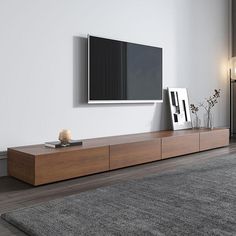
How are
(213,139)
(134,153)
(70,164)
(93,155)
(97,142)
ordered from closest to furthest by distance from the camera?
1. (70,164)
2. (93,155)
3. (97,142)
4. (134,153)
5. (213,139)

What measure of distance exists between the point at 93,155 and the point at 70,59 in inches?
44.8

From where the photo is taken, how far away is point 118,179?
309 cm

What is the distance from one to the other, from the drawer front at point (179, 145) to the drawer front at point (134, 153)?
0.47ft

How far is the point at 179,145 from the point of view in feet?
13.9

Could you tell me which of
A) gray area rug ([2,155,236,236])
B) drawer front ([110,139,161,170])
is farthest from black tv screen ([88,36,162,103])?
gray area rug ([2,155,236,236])

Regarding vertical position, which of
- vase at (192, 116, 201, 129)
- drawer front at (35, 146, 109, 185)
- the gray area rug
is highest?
vase at (192, 116, 201, 129)

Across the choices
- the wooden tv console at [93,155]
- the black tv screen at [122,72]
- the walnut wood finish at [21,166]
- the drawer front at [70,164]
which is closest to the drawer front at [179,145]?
the wooden tv console at [93,155]

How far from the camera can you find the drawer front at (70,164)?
2828 mm

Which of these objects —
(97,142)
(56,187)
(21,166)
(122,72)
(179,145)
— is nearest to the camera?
(56,187)

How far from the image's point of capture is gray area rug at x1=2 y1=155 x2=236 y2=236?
72.9 inches

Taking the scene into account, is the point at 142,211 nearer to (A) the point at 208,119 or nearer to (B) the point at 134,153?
(B) the point at 134,153

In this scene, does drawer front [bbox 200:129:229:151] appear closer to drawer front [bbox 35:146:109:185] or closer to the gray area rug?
the gray area rug

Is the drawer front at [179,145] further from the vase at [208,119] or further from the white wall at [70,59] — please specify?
the vase at [208,119]

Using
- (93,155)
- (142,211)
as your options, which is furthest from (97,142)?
(142,211)
